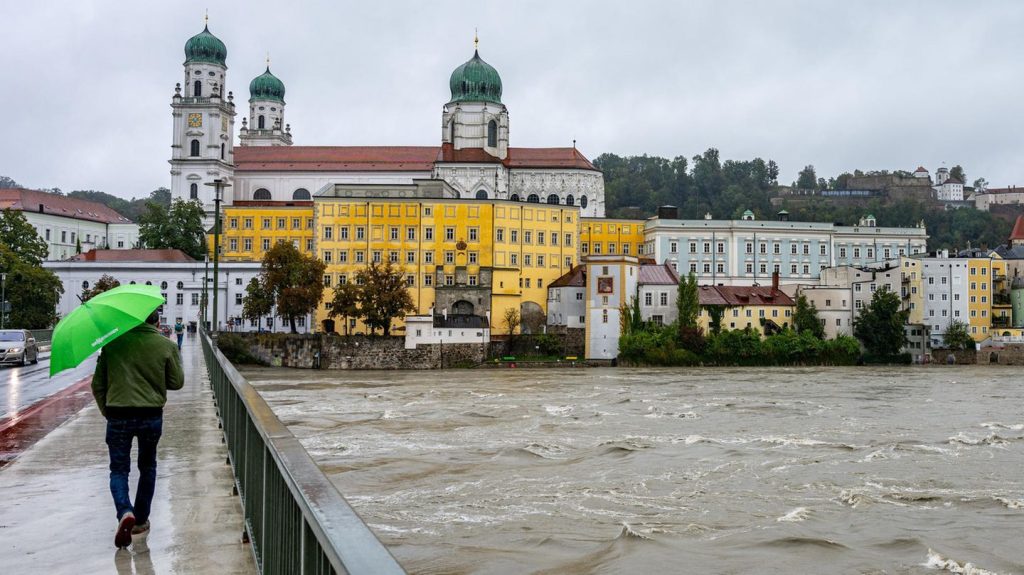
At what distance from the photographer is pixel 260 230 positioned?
89.6m

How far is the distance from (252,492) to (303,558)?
3053 mm

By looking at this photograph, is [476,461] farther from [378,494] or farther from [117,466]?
[117,466]

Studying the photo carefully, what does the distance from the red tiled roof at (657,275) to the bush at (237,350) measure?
30.8 meters

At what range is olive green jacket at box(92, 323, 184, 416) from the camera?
7387mm

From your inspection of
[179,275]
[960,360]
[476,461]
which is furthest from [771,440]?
[179,275]

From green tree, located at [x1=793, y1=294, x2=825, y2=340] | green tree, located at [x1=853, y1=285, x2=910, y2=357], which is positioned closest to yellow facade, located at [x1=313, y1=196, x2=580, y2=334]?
green tree, located at [x1=793, y1=294, x2=825, y2=340]

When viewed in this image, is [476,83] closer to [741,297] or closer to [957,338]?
[741,297]

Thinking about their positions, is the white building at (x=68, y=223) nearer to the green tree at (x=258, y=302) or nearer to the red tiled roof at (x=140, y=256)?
the red tiled roof at (x=140, y=256)

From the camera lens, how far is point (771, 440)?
27.3 meters

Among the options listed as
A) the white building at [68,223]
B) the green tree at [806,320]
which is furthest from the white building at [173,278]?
the green tree at [806,320]

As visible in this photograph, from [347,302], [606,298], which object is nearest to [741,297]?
[606,298]

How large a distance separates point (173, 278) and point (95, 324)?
84.5 m

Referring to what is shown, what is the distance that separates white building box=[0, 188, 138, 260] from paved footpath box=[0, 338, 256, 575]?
352ft

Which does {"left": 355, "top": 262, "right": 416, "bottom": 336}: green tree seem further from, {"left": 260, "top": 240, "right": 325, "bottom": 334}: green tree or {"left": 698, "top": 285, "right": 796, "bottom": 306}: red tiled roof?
{"left": 698, "top": 285, "right": 796, "bottom": 306}: red tiled roof
